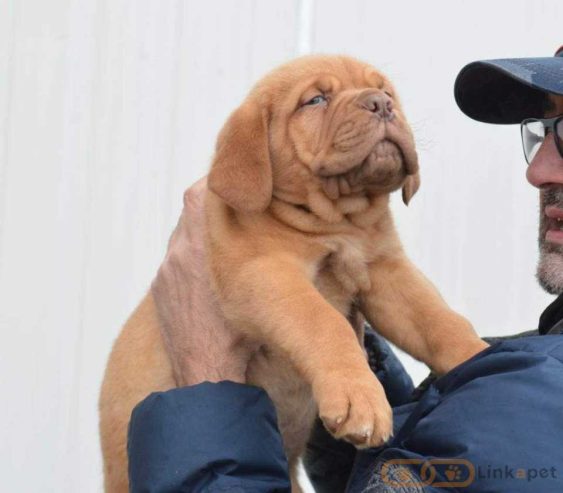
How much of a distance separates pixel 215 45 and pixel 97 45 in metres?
0.50

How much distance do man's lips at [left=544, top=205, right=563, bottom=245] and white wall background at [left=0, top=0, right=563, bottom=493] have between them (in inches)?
61.4

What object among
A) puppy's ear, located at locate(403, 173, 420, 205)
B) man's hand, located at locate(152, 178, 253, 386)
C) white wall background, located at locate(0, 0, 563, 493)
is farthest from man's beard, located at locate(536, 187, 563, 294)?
white wall background, located at locate(0, 0, 563, 493)

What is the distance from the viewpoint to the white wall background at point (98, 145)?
13.1 feet

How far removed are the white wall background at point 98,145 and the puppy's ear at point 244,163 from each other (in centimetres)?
148

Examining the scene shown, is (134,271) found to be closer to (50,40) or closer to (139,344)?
(50,40)

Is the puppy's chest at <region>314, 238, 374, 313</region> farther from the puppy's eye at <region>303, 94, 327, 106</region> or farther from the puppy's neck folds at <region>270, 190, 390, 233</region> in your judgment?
the puppy's eye at <region>303, 94, 327, 106</region>

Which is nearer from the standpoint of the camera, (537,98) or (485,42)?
(537,98)

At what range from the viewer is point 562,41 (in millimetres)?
4684

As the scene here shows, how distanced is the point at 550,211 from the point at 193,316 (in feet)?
3.20

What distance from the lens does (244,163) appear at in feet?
8.54

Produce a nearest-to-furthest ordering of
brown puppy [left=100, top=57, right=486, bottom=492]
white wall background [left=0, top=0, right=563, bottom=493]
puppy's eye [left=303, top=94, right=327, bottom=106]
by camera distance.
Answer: brown puppy [left=100, top=57, right=486, bottom=492]
puppy's eye [left=303, top=94, right=327, bottom=106]
white wall background [left=0, top=0, right=563, bottom=493]

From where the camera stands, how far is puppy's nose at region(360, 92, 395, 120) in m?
2.61

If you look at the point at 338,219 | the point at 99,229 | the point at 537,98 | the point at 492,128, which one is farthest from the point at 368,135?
the point at 492,128
